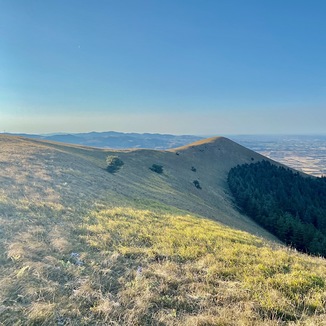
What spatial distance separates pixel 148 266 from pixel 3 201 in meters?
10.4

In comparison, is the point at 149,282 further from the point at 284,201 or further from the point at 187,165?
the point at 284,201

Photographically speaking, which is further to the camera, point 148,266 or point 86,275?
point 148,266

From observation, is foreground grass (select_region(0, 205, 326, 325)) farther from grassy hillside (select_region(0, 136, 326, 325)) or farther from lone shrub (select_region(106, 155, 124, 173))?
lone shrub (select_region(106, 155, 124, 173))

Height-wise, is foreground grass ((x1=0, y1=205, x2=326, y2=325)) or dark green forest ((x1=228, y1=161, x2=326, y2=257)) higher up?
foreground grass ((x1=0, y1=205, x2=326, y2=325))

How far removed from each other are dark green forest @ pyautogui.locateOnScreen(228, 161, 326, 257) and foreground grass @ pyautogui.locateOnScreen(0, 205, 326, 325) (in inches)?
1212

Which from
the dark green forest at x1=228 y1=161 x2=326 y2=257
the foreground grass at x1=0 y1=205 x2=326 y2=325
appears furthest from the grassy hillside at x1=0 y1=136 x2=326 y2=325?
the dark green forest at x1=228 y1=161 x2=326 y2=257

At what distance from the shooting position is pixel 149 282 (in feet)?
24.0

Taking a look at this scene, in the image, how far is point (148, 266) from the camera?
8.50 meters

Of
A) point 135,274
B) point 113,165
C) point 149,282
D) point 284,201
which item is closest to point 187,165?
point 284,201

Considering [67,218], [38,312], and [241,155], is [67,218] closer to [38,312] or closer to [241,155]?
[38,312]

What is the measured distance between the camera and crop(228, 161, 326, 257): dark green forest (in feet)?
129

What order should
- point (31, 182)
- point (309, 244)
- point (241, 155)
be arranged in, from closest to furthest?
point (31, 182), point (309, 244), point (241, 155)

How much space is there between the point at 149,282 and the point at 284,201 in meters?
62.0

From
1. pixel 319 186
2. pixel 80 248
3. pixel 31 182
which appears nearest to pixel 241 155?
pixel 319 186
